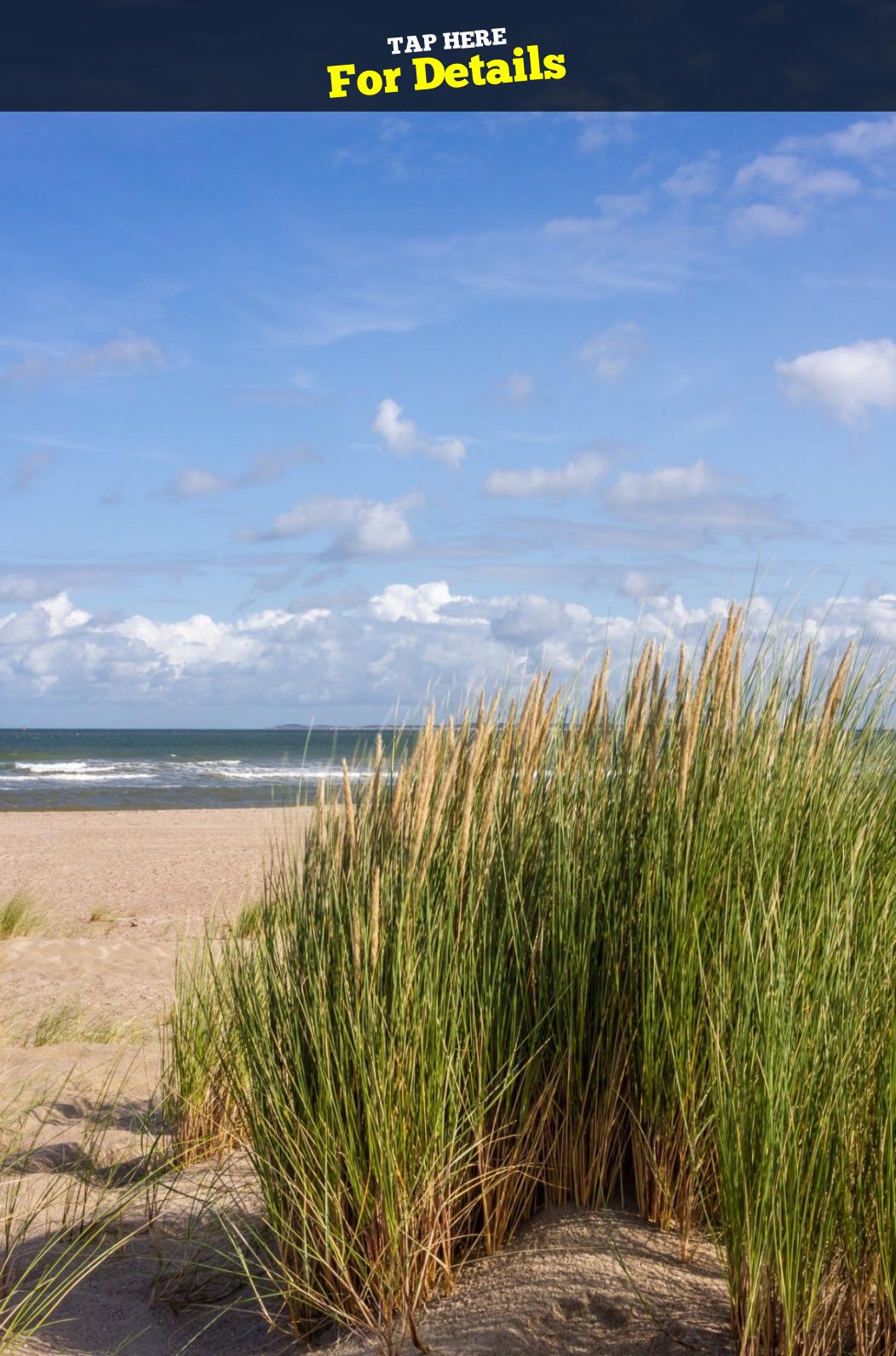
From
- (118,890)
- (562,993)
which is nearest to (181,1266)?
(562,993)

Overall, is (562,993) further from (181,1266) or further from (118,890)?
(118,890)

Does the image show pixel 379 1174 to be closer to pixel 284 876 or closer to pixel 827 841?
pixel 284 876

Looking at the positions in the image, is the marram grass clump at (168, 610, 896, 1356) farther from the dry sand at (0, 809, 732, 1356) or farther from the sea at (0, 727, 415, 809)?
the sea at (0, 727, 415, 809)

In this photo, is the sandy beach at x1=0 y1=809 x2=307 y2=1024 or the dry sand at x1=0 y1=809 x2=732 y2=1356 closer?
the dry sand at x1=0 y1=809 x2=732 y2=1356

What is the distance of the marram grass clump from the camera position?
8.20 ft

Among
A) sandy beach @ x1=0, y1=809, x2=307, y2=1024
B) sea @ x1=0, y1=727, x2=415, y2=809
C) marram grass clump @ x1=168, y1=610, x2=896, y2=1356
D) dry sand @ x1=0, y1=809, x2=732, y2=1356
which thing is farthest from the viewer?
sea @ x1=0, y1=727, x2=415, y2=809

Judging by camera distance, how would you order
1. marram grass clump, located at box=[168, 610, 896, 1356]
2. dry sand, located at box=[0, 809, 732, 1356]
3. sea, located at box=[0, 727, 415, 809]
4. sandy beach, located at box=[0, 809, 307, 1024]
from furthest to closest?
1. sea, located at box=[0, 727, 415, 809]
2. sandy beach, located at box=[0, 809, 307, 1024]
3. dry sand, located at box=[0, 809, 732, 1356]
4. marram grass clump, located at box=[168, 610, 896, 1356]

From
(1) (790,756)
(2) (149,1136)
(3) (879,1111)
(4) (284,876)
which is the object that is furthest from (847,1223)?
(2) (149,1136)

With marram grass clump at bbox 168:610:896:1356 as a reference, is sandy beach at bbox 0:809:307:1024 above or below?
below

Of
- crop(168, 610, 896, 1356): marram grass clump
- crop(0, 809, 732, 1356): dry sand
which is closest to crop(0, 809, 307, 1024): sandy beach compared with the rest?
crop(0, 809, 732, 1356): dry sand

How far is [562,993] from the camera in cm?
303

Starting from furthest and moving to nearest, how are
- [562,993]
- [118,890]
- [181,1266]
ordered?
[118,890] → [181,1266] → [562,993]

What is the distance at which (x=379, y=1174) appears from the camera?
2777mm

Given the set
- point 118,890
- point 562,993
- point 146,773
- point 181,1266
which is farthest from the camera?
point 146,773
